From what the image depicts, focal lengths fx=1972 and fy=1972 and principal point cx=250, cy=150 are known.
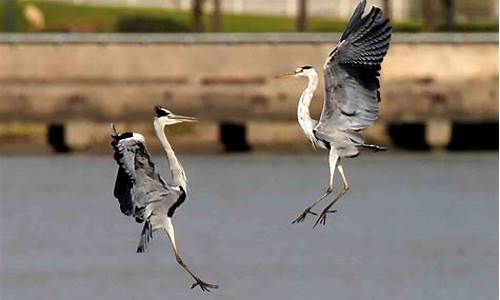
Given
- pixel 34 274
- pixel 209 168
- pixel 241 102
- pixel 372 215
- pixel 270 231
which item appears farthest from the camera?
pixel 241 102

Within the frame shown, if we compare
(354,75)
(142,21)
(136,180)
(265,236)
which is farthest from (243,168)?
(136,180)

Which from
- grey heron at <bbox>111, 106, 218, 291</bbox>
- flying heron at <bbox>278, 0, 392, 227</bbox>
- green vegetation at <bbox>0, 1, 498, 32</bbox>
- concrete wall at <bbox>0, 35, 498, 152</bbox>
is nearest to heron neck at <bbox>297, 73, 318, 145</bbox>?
flying heron at <bbox>278, 0, 392, 227</bbox>

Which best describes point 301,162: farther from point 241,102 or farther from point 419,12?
point 419,12

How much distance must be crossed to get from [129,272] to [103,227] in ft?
13.1

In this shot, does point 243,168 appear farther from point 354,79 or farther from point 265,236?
point 354,79

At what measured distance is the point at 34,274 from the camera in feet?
70.2

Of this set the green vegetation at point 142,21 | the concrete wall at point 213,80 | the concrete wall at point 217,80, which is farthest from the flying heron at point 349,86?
the green vegetation at point 142,21

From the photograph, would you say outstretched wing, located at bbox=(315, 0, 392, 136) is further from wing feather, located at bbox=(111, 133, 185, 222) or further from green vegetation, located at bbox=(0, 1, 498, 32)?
green vegetation, located at bbox=(0, 1, 498, 32)

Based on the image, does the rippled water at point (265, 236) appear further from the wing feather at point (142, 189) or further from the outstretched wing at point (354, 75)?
the outstretched wing at point (354, 75)

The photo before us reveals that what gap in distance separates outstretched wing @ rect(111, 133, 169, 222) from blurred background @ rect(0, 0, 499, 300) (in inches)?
160

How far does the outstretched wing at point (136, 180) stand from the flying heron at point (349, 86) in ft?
4.14

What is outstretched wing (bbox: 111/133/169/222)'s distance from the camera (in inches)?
599

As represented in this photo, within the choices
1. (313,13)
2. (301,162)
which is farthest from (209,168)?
(313,13)

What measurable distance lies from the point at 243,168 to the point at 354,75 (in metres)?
18.6
